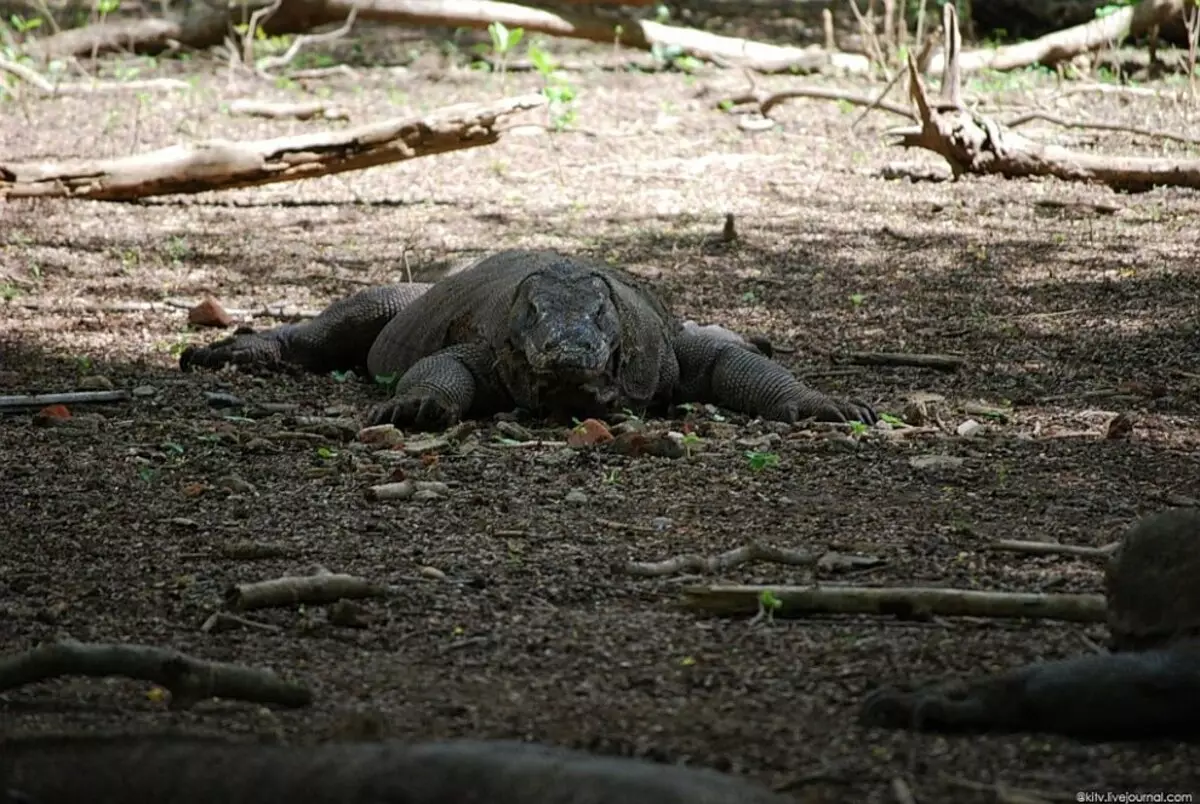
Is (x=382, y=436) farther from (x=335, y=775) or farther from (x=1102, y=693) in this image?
(x=335, y=775)

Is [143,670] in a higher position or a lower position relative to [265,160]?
lower

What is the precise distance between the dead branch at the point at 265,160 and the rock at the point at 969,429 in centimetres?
474

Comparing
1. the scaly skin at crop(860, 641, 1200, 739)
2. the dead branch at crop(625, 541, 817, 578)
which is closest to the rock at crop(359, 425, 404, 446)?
the dead branch at crop(625, 541, 817, 578)

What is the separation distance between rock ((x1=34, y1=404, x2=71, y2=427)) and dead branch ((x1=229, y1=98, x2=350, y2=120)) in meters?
6.85

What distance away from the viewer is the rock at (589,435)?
20.4 ft

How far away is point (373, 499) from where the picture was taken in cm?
545

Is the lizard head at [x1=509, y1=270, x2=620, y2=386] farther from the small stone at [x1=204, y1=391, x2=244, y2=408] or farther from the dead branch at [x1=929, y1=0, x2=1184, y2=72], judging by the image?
the dead branch at [x1=929, y1=0, x2=1184, y2=72]

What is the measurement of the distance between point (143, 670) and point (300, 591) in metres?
0.94

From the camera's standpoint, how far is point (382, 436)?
6.28 metres

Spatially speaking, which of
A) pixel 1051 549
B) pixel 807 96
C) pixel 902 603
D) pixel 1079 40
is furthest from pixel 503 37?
pixel 902 603

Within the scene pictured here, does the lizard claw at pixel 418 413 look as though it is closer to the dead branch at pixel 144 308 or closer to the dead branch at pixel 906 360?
the dead branch at pixel 906 360

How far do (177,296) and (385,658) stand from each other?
18.2 feet

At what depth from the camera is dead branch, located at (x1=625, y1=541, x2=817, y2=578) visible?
4473 millimetres

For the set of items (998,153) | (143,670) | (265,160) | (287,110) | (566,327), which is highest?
(998,153)
